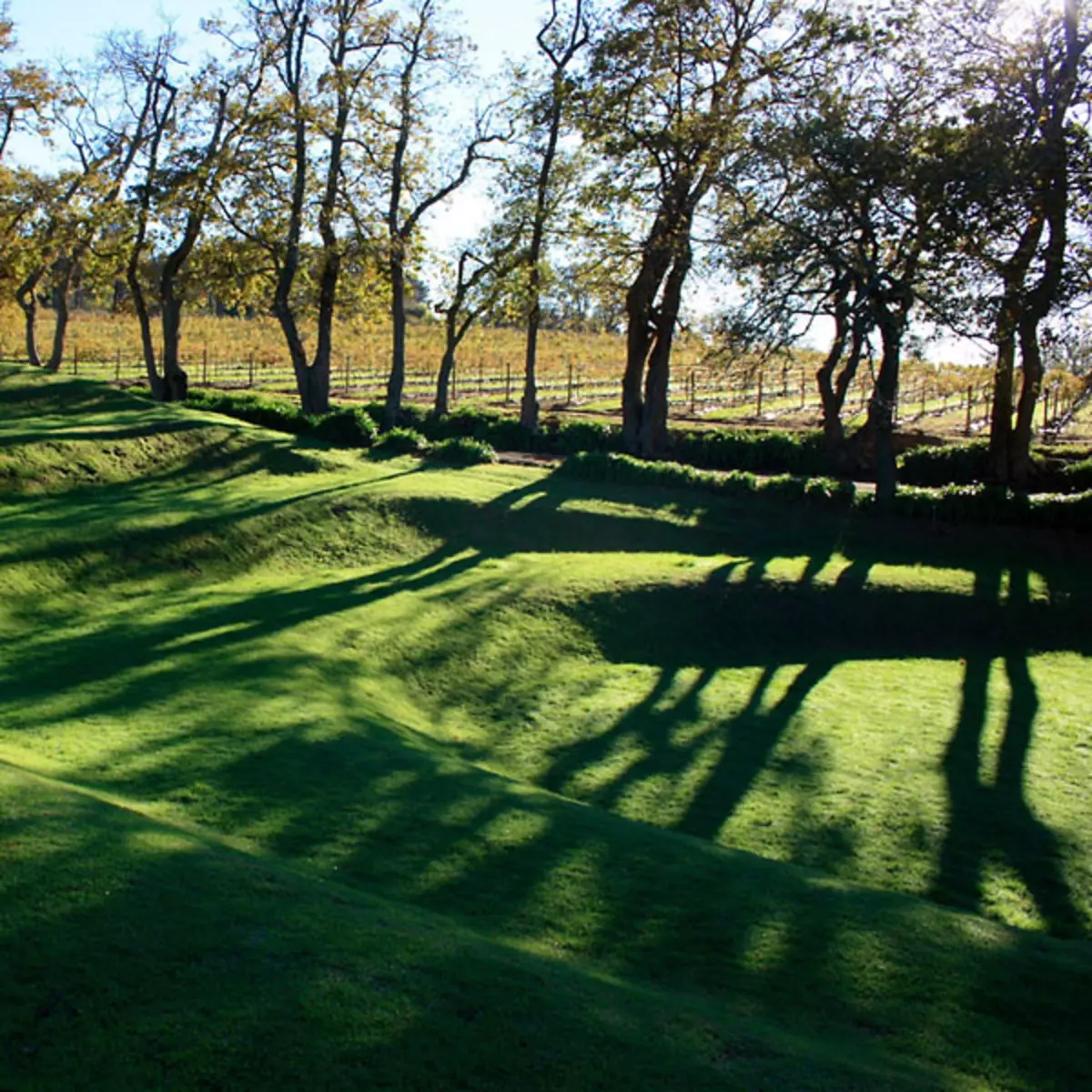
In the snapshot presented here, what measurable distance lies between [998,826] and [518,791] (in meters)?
5.61

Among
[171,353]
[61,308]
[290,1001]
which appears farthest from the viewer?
[61,308]

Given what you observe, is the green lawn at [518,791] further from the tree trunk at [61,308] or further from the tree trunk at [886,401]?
the tree trunk at [61,308]

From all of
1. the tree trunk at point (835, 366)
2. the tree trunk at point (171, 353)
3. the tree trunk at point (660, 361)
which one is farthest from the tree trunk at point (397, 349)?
the tree trunk at point (835, 366)

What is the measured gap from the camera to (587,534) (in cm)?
2541

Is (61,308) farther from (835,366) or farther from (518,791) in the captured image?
(518,791)

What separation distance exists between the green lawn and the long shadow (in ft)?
0.19

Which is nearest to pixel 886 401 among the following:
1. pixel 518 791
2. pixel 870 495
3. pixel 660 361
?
pixel 870 495

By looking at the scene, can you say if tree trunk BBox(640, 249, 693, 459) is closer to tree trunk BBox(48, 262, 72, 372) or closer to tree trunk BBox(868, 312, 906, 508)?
tree trunk BBox(868, 312, 906, 508)

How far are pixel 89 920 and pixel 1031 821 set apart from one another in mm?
10372

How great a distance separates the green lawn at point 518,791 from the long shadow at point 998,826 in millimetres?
57

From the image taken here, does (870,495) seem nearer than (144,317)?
Yes

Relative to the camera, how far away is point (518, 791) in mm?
11078

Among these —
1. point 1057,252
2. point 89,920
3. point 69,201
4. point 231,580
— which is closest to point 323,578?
point 231,580

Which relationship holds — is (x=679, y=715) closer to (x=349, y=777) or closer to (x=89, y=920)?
(x=349, y=777)
